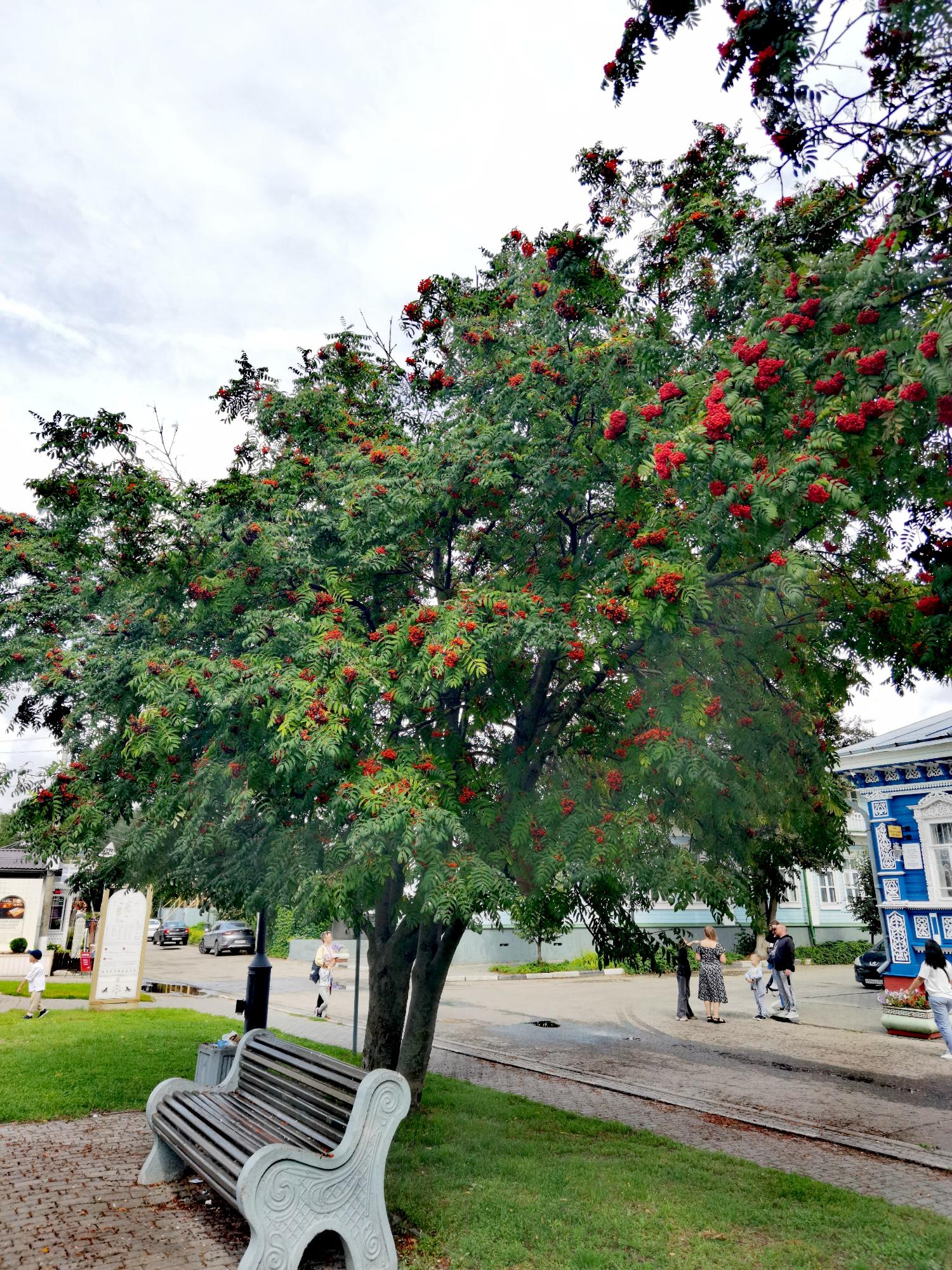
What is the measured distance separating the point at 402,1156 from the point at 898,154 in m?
7.45

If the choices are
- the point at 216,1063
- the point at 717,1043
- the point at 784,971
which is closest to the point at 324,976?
the point at 717,1043

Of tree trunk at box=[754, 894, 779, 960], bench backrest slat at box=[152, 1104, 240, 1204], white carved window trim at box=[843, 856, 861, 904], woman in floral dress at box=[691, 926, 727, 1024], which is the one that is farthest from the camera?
white carved window trim at box=[843, 856, 861, 904]

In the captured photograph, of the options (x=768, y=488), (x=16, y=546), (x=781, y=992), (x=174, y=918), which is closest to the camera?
(x=768, y=488)

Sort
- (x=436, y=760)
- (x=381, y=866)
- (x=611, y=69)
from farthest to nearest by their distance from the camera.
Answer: (x=436, y=760) → (x=381, y=866) → (x=611, y=69)

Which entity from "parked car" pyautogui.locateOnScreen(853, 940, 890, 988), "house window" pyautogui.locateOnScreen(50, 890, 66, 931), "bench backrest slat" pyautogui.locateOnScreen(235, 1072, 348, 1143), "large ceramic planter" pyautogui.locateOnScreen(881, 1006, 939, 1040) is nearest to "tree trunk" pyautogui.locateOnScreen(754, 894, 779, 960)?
"parked car" pyautogui.locateOnScreen(853, 940, 890, 988)

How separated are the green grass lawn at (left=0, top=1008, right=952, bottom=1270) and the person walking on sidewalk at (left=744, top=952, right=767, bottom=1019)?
937 cm

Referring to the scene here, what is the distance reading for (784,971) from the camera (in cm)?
1600

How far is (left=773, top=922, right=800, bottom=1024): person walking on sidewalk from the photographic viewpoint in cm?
1563

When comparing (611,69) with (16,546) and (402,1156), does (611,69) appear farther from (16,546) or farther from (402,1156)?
(402,1156)

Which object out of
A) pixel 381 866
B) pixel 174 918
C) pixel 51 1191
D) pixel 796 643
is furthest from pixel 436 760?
pixel 174 918

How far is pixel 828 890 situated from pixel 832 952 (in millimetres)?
3118

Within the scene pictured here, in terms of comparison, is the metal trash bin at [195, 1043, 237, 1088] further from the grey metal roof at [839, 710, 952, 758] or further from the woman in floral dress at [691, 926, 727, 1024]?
the grey metal roof at [839, 710, 952, 758]

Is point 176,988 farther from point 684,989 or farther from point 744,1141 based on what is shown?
point 744,1141

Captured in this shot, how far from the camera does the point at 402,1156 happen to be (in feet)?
21.7
